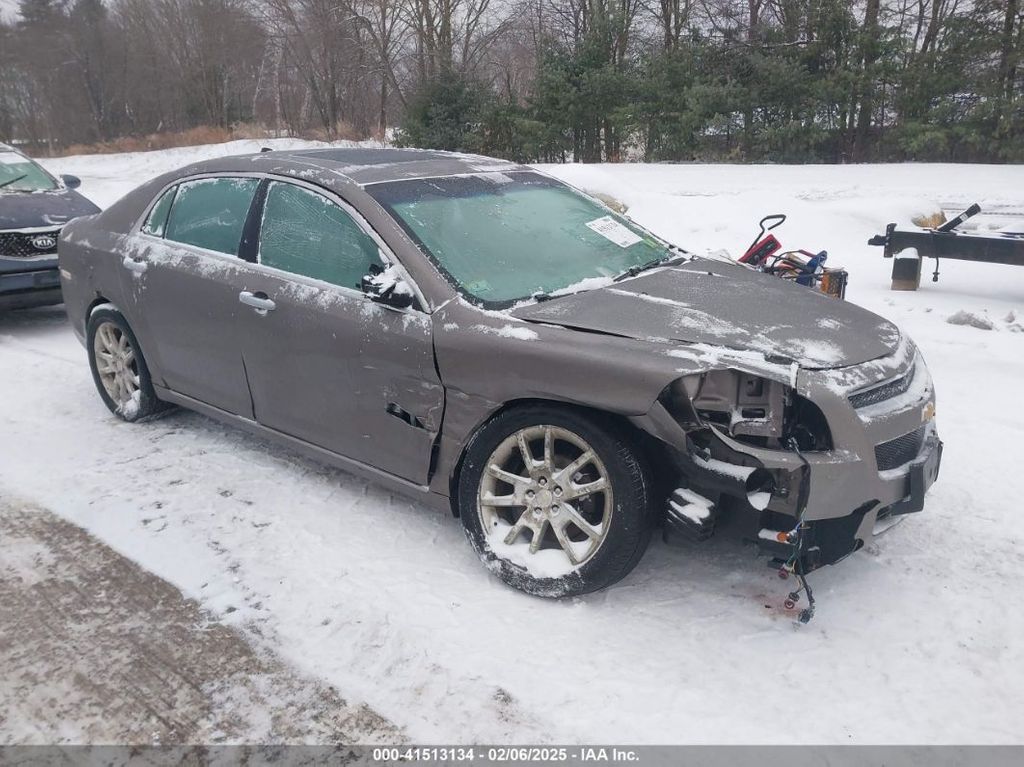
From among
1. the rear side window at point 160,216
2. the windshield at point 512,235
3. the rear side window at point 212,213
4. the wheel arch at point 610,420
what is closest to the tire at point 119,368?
the rear side window at point 160,216

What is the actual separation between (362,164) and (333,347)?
1044mm

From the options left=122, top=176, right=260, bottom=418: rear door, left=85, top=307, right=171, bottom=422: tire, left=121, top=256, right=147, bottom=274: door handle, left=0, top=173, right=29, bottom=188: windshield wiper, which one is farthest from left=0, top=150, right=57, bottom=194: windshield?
left=122, top=176, right=260, bottom=418: rear door

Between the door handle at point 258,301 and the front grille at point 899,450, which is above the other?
the door handle at point 258,301

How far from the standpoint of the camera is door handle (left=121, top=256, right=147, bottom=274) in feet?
15.2

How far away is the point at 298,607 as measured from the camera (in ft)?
10.4

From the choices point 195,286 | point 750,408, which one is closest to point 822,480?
point 750,408

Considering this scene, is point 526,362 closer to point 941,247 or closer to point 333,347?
point 333,347

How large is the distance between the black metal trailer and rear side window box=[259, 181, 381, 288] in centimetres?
592

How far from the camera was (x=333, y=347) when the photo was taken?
3613mm

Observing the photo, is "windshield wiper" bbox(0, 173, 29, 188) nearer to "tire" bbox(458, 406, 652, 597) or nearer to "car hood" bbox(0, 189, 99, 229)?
"car hood" bbox(0, 189, 99, 229)

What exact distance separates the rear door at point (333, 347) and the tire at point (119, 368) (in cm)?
125

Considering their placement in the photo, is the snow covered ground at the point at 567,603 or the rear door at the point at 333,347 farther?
the rear door at the point at 333,347

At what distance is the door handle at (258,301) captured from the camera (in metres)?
3.87

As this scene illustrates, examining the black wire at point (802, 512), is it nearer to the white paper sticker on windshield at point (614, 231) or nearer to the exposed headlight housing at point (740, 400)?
the exposed headlight housing at point (740, 400)
